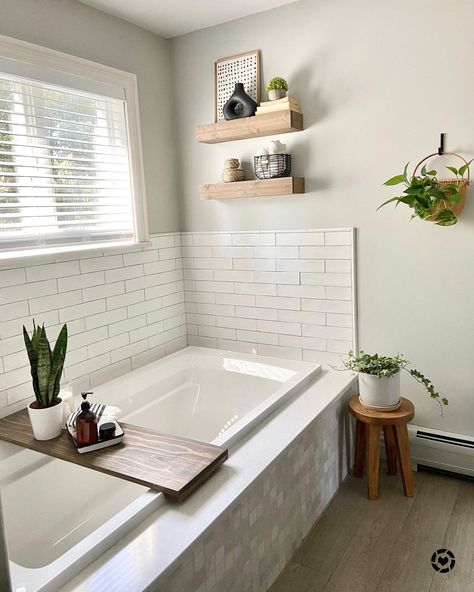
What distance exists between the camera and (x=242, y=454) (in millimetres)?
1925

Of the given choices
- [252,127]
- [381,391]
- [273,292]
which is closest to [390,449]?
[381,391]

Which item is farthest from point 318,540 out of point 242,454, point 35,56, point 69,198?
point 35,56

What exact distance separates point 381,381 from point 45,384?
5.02 ft

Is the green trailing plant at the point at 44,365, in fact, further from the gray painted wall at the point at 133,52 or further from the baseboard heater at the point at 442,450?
the baseboard heater at the point at 442,450

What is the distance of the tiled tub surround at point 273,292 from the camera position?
2.76m

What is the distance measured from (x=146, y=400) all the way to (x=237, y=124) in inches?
63.5

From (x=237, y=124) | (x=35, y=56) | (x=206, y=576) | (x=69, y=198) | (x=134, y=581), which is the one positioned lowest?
(x=206, y=576)

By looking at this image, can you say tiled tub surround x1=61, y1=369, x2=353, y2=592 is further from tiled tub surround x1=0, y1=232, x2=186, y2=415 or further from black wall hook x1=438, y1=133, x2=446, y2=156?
black wall hook x1=438, y1=133, x2=446, y2=156

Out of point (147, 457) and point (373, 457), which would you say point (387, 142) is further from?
point (147, 457)

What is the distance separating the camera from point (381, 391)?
2.38 meters

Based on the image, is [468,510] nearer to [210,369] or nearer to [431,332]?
[431,332]

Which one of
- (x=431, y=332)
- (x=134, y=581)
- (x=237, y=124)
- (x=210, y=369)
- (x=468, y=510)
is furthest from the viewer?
(x=210, y=369)

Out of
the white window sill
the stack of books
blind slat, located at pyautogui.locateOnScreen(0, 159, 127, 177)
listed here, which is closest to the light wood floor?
the white window sill

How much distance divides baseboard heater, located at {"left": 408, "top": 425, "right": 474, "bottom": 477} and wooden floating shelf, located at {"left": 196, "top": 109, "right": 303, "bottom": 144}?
5.79ft
